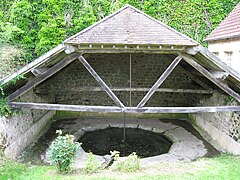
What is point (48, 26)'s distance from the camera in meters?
10.8

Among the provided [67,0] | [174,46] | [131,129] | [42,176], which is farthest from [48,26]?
[42,176]

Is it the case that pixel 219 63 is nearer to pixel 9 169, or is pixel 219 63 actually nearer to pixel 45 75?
pixel 45 75

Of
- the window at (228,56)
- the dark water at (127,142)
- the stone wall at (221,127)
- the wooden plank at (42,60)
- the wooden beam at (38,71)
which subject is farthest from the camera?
the window at (228,56)

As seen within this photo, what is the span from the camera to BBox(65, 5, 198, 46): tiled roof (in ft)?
20.5

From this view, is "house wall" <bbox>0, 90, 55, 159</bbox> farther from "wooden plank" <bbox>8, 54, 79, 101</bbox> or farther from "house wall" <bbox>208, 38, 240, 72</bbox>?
"house wall" <bbox>208, 38, 240, 72</bbox>

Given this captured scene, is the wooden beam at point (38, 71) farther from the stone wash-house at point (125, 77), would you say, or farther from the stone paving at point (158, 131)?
the stone paving at point (158, 131)

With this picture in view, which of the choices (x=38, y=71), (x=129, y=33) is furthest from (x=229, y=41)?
(x=38, y=71)

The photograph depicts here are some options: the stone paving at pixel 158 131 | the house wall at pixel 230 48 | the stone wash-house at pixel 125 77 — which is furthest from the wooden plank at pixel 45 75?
the house wall at pixel 230 48

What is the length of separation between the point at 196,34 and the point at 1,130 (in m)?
9.29

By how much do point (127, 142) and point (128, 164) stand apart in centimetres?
363

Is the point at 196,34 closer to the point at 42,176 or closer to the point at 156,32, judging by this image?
the point at 156,32

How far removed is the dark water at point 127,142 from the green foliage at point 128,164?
236cm

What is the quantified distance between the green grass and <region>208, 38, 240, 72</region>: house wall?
3.99 m

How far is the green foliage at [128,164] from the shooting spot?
5.61 m
